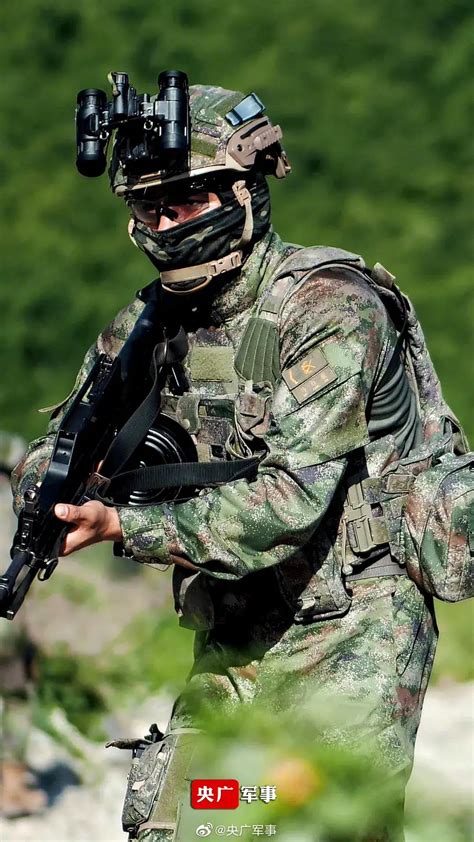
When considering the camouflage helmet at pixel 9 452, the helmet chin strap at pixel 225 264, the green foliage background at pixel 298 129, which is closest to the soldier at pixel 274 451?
the helmet chin strap at pixel 225 264

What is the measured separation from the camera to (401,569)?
3.31 m

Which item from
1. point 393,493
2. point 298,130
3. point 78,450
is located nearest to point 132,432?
point 78,450

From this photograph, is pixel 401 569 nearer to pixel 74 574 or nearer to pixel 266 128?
pixel 266 128

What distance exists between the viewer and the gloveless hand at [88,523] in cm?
303

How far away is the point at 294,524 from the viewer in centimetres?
303

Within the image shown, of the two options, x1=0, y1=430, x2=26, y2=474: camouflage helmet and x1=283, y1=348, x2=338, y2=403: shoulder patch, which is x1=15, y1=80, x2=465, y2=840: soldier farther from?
x1=0, y1=430, x2=26, y2=474: camouflage helmet

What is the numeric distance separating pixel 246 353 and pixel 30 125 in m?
4.31

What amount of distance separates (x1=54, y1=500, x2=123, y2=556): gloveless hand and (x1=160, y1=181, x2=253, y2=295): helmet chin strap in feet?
2.00

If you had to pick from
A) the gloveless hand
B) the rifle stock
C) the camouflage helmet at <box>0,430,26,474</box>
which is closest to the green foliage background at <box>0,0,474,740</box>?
the camouflage helmet at <box>0,430,26,474</box>

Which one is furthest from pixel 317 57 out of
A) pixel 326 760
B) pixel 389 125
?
pixel 326 760

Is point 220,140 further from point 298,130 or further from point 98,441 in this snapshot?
point 298,130

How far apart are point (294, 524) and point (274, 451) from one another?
17cm

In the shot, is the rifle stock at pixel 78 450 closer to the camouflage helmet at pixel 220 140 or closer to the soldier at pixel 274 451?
the soldier at pixel 274 451

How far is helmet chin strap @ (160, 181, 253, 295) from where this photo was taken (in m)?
3.43
